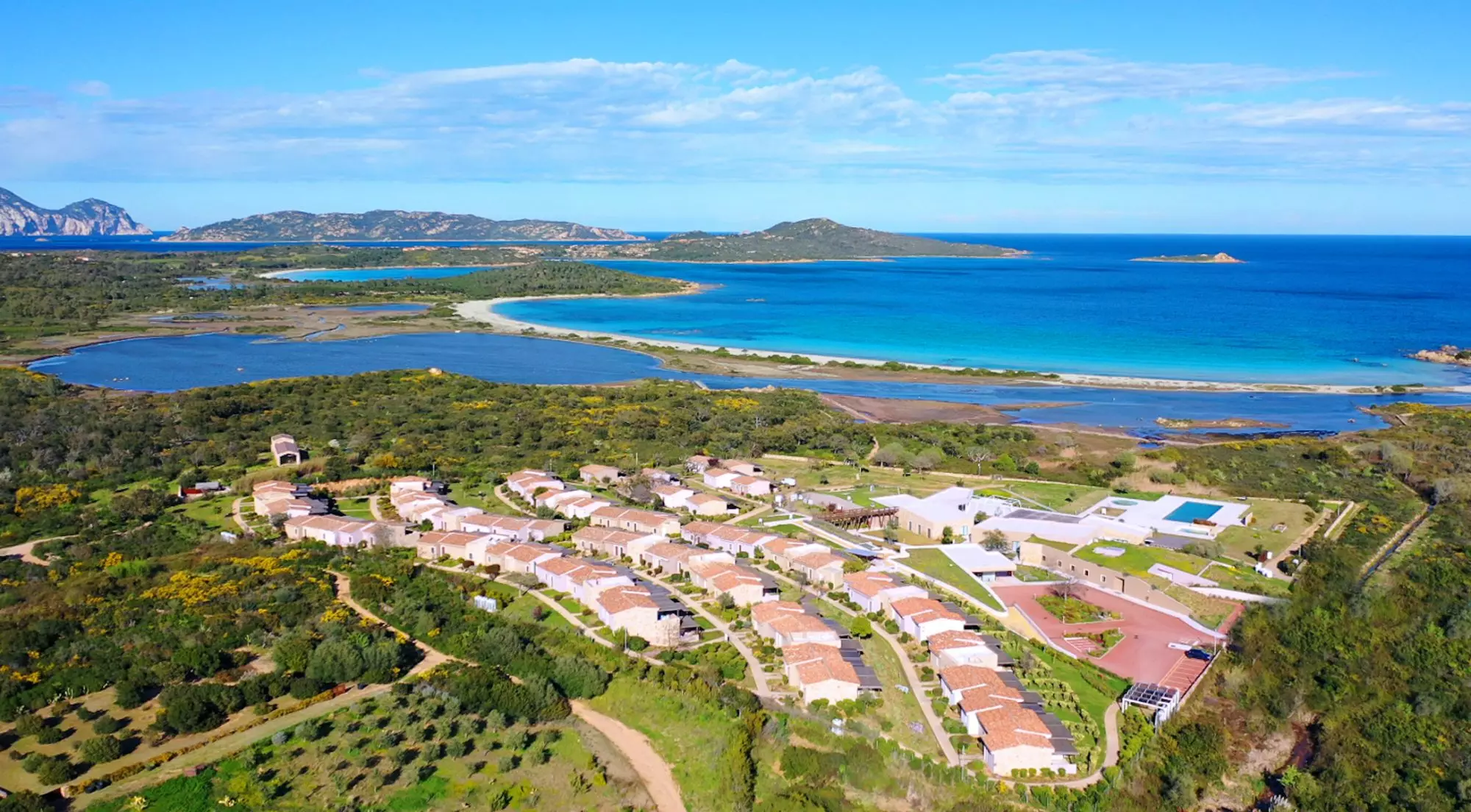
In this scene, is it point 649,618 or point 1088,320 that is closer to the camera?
point 649,618

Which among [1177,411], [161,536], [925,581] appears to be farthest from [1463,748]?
[1177,411]

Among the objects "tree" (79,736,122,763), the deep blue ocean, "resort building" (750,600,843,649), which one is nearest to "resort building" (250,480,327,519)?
"tree" (79,736,122,763)

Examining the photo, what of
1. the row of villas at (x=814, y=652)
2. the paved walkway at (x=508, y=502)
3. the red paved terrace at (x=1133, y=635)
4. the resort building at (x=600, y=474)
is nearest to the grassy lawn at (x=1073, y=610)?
the red paved terrace at (x=1133, y=635)

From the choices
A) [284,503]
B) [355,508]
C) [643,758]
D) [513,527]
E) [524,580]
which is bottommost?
[643,758]

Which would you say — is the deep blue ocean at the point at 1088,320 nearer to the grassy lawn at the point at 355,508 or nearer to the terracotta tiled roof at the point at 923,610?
the grassy lawn at the point at 355,508

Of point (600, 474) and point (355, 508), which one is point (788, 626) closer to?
point (600, 474)

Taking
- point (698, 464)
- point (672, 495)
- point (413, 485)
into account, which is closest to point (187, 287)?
point (413, 485)
